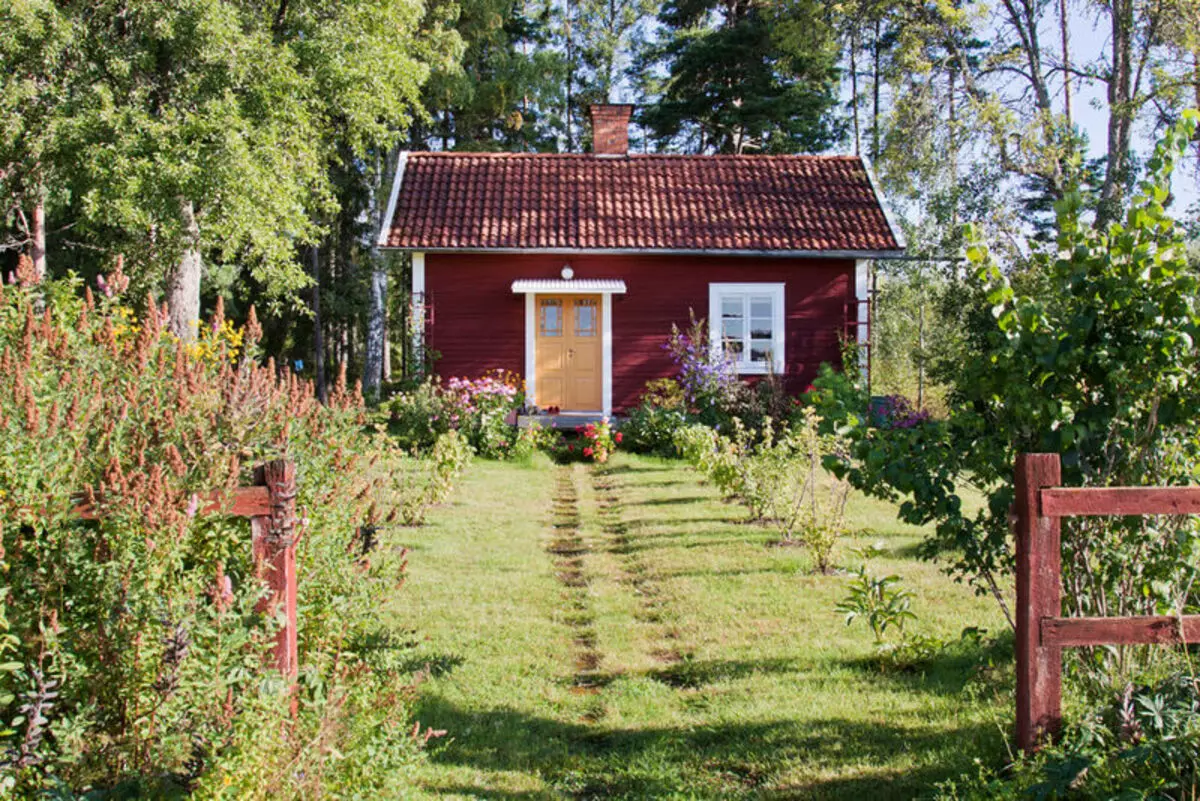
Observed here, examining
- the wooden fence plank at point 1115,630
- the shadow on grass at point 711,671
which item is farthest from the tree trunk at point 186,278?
the wooden fence plank at point 1115,630

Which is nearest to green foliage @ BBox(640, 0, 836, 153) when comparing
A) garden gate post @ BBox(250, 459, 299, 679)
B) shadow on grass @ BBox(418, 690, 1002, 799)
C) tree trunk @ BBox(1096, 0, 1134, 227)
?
tree trunk @ BBox(1096, 0, 1134, 227)

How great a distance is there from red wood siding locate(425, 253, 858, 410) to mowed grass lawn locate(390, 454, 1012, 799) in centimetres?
819

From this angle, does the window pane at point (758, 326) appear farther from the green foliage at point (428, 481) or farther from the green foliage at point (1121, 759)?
the green foliage at point (1121, 759)

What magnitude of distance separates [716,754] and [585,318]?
13.5m

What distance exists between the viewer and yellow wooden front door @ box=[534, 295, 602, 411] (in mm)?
17328

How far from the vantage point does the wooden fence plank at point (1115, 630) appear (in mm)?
3627

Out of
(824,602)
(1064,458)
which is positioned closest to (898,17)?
(824,602)

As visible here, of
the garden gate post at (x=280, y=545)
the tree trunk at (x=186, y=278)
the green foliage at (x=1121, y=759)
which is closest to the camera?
the green foliage at (x=1121, y=759)

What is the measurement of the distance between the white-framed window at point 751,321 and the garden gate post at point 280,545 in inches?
560

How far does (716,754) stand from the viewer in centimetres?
426

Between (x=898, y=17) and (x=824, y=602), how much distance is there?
18.7 meters

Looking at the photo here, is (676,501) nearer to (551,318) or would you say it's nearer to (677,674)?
(677,674)

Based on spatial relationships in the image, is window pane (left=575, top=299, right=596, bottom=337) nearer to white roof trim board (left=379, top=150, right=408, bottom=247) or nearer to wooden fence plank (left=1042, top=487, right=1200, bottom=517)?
white roof trim board (left=379, top=150, right=408, bottom=247)

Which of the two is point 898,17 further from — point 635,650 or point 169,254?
point 635,650
